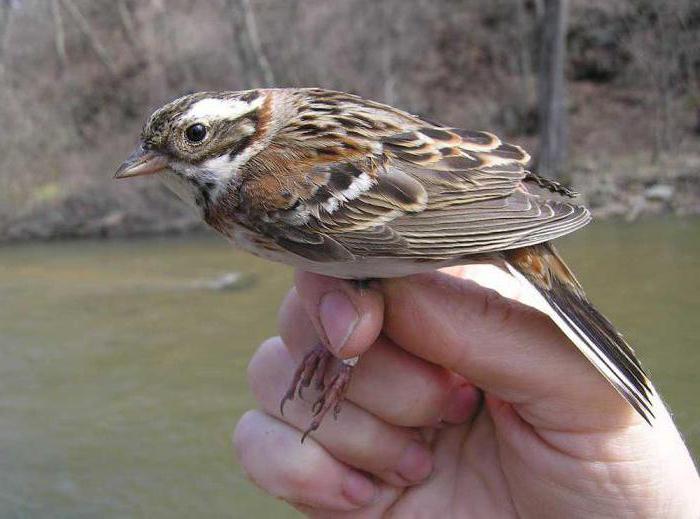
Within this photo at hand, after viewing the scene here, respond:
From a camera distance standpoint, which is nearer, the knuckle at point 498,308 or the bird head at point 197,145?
the knuckle at point 498,308

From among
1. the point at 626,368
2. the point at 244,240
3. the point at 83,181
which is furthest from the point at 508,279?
the point at 83,181

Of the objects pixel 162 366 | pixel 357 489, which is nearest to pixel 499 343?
pixel 357 489

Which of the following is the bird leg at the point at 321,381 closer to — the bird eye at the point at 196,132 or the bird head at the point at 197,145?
the bird head at the point at 197,145

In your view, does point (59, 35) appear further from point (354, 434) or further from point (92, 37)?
point (354, 434)

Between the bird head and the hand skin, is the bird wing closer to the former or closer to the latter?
the hand skin

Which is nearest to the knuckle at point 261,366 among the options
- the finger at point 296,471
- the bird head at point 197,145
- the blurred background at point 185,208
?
the finger at point 296,471

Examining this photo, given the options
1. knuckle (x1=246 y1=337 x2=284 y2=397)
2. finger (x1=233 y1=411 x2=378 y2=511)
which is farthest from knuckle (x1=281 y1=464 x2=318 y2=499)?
knuckle (x1=246 y1=337 x2=284 y2=397)
